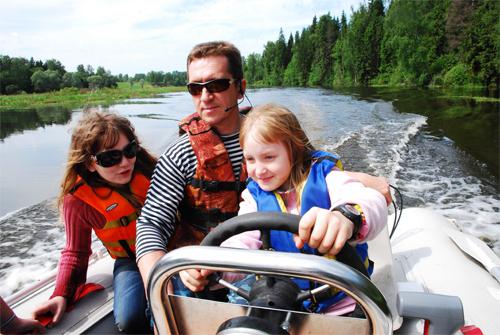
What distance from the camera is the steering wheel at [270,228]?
2.86 ft

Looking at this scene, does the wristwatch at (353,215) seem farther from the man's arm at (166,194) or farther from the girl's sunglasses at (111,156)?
the girl's sunglasses at (111,156)

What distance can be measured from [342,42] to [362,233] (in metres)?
51.7

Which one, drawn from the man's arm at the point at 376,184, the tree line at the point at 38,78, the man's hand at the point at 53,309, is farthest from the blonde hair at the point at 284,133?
the tree line at the point at 38,78

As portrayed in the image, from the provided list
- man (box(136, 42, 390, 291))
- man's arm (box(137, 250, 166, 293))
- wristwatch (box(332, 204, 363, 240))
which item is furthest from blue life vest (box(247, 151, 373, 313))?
man's arm (box(137, 250, 166, 293))

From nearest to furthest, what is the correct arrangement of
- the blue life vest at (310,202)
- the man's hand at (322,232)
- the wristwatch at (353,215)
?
the man's hand at (322,232) < the wristwatch at (353,215) < the blue life vest at (310,202)

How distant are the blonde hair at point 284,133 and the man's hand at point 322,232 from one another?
42cm

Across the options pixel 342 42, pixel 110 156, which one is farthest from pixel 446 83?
pixel 110 156

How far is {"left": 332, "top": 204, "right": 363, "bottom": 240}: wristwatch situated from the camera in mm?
950

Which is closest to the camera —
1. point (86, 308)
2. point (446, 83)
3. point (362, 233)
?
point (362, 233)

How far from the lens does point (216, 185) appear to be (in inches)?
66.4

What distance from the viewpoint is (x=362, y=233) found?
39.5 inches

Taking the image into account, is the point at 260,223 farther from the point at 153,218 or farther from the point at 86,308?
the point at 86,308

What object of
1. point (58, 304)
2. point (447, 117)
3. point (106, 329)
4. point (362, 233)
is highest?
point (362, 233)

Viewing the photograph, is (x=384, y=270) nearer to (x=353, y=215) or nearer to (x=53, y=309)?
(x=353, y=215)
